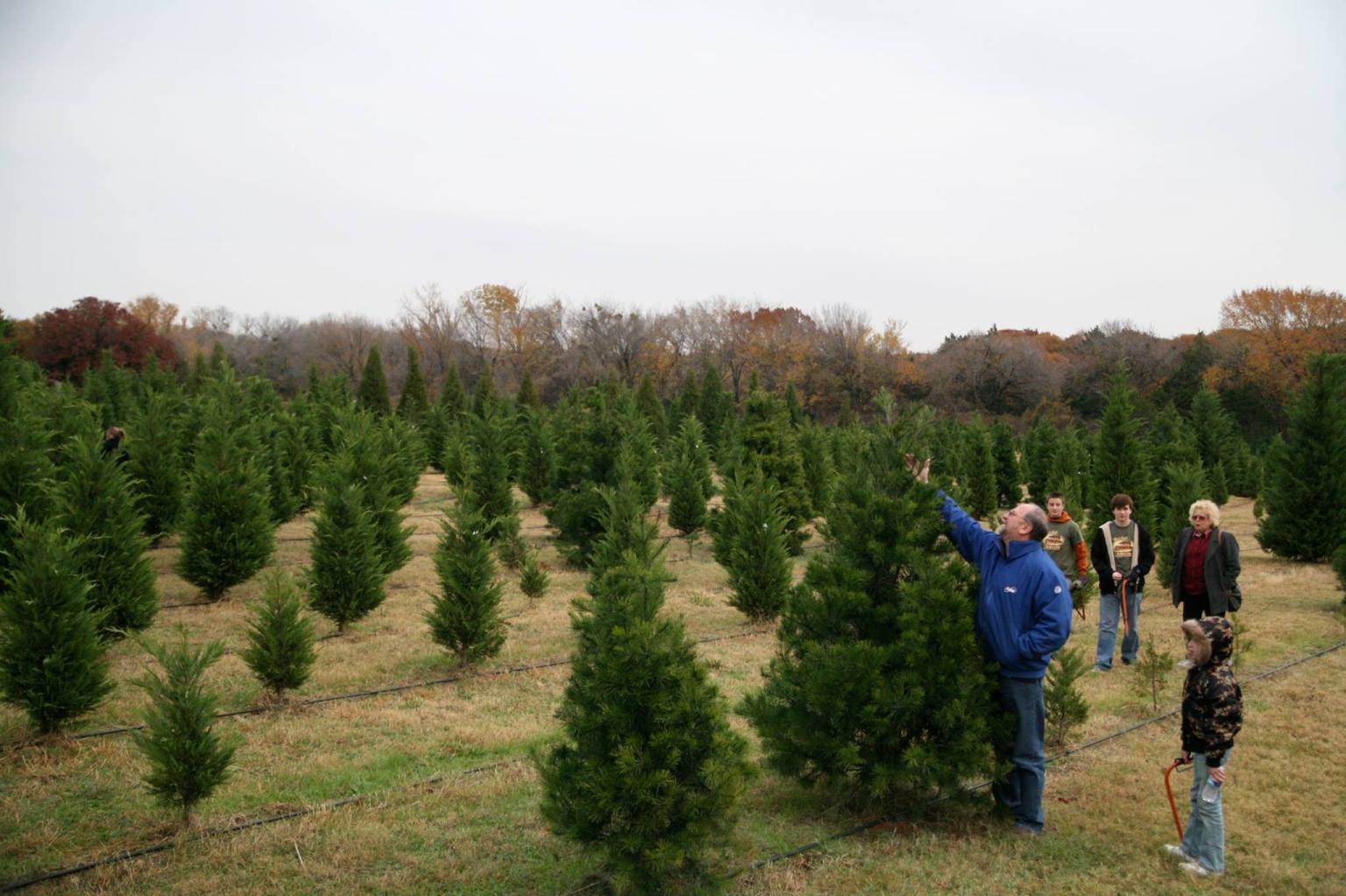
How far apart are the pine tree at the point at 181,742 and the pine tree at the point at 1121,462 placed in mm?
16921

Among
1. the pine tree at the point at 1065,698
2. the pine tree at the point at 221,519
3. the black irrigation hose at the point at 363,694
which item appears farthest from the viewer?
the pine tree at the point at 221,519

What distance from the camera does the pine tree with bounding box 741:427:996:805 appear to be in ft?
16.4

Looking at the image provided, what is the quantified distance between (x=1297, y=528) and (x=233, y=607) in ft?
56.7

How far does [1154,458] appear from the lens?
25.7m

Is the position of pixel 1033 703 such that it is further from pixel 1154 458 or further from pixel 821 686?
pixel 1154 458

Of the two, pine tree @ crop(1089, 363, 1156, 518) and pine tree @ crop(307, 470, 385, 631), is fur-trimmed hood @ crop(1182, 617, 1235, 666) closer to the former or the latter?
pine tree @ crop(307, 470, 385, 631)

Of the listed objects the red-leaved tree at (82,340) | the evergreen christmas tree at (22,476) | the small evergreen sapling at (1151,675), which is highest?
the red-leaved tree at (82,340)

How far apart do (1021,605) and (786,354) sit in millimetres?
54306

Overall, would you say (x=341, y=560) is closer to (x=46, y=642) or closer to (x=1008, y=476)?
(x=46, y=642)

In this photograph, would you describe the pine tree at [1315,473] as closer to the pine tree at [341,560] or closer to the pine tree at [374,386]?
the pine tree at [341,560]

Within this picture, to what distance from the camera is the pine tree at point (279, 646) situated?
7695 millimetres

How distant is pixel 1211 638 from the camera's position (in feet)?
15.4

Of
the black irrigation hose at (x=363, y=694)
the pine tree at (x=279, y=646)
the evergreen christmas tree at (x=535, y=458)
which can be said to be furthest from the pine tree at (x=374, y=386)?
the pine tree at (x=279, y=646)

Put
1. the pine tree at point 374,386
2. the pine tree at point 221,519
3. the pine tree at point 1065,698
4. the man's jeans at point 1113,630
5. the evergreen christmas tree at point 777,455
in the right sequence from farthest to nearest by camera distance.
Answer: the pine tree at point 374,386 → the evergreen christmas tree at point 777,455 → the pine tree at point 221,519 → the man's jeans at point 1113,630 → the pine tree at point 1065,698
